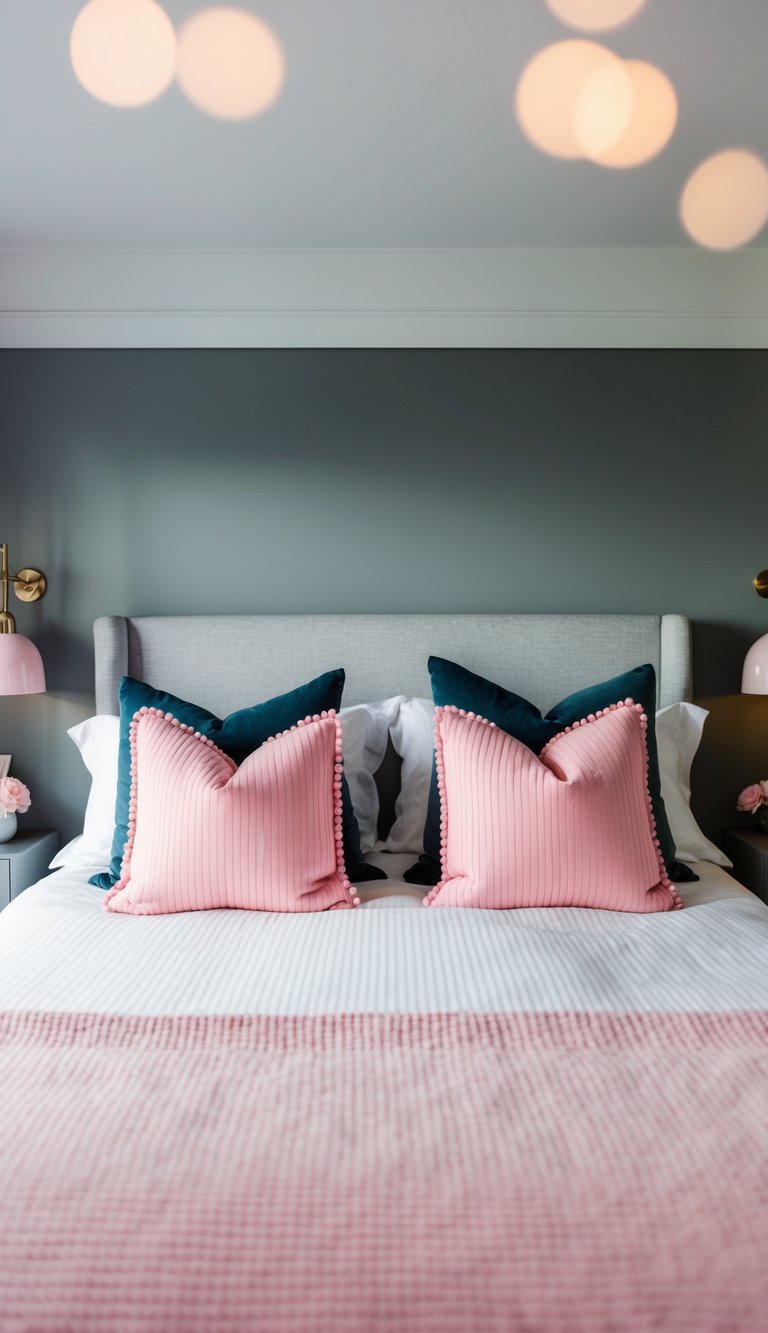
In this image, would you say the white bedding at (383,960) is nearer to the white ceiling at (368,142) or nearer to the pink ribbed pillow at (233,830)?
the pink ribbed pillow at (233,830)

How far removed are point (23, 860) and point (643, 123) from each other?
2.45 metres

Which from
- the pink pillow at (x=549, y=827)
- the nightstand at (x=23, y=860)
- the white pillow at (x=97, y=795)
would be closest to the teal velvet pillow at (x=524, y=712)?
the pink pillow at (x=549, y=827)

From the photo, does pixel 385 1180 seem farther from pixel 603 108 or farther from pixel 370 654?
pixel 603 108

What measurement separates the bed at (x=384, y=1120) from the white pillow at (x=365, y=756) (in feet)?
1.97

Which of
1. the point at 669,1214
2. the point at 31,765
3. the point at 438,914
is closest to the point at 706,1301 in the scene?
the point at 669,1214

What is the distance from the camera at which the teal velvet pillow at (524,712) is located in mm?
2242

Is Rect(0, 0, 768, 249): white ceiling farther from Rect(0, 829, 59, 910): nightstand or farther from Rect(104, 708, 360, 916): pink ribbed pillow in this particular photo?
Rect(0, 829, 59, 910): nightstand

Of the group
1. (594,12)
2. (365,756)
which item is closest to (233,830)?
(365,756)

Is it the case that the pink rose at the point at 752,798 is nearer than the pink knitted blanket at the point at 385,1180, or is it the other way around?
the pink knitted blanket at the point at 385,1180

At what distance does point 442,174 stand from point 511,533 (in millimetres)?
1023

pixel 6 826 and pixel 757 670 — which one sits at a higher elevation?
pixel 757 670

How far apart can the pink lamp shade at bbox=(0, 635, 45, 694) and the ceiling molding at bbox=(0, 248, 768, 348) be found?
3.12 feet

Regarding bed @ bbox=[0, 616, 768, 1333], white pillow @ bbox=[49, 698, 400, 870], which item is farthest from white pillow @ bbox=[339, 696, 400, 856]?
bed @ bbox=[0, 616, 768, 1333]

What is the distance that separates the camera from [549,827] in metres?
1.97
